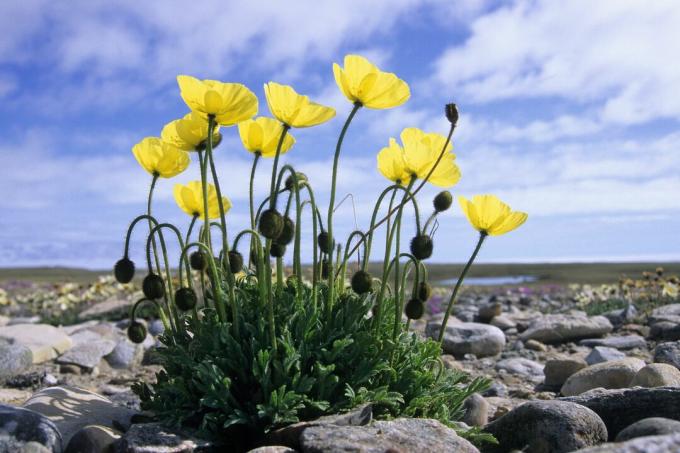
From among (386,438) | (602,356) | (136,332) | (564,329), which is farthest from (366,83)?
(564,329)

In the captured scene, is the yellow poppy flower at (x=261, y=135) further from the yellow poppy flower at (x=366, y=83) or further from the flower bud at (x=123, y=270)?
the flower bud at (x=123, y=270)

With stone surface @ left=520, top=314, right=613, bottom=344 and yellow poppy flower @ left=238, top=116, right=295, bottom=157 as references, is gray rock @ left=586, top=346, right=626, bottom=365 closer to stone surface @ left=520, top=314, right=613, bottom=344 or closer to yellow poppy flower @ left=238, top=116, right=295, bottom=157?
stone surface @ left=520, top=314, right=613, bottom=344

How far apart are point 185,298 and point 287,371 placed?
2.11ft

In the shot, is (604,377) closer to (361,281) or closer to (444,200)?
(444,200)

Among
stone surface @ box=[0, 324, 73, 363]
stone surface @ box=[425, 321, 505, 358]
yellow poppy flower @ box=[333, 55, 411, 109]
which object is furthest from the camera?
stone surface @ box=[0, 324, 73, 363]

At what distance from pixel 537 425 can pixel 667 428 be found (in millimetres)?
787

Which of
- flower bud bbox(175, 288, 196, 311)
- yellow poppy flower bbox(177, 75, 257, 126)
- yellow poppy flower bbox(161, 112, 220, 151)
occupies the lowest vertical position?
flower bud bbox(175, 288, 196, 311)

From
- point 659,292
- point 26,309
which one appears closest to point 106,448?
point 659,292

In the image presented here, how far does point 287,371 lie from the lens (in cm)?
314

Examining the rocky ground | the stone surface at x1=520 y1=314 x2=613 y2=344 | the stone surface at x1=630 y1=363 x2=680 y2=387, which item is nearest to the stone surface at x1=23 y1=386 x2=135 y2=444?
the rocky ground

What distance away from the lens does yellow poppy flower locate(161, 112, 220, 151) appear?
3492 mm

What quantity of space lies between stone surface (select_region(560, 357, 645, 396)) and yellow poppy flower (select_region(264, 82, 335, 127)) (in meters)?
3.47

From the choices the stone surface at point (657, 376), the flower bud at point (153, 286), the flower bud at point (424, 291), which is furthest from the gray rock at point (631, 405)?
the flower bud at point (153, 286)

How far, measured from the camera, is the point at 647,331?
866cm
